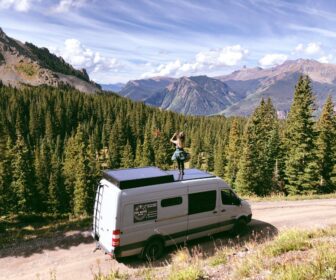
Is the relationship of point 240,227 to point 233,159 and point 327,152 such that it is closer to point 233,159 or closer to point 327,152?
point 327,152

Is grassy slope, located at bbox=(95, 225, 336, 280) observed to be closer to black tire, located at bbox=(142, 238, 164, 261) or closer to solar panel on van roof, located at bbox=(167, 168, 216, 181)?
black tire, located at bbox=(142, 238, 164, 261)

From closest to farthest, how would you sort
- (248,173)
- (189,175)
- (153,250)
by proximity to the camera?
(153,250) < (189,175) < (248,173)

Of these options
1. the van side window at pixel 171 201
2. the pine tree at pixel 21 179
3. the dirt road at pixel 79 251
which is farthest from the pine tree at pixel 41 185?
the van side window at pixel 171 201

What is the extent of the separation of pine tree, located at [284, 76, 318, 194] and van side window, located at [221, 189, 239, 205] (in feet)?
80.3

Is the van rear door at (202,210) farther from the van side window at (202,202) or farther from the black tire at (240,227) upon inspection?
the black tire at (240,227)

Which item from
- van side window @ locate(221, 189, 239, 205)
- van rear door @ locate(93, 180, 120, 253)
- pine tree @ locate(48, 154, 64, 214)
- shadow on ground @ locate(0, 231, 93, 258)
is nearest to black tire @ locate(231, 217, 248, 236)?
van side window @ locate(221, 189, 239, 205)

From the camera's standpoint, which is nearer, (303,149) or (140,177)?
(140,177)

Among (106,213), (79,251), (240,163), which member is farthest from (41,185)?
(106,213)

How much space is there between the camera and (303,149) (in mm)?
37062

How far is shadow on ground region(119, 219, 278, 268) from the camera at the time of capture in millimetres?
13336

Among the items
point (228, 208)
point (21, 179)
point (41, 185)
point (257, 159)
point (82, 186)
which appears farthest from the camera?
point (41, 185)

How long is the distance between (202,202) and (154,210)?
2607 millimetres

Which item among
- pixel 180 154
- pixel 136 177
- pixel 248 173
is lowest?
pixel 248 173

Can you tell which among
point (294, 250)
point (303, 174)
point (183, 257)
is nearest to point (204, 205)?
point (183, 257)
